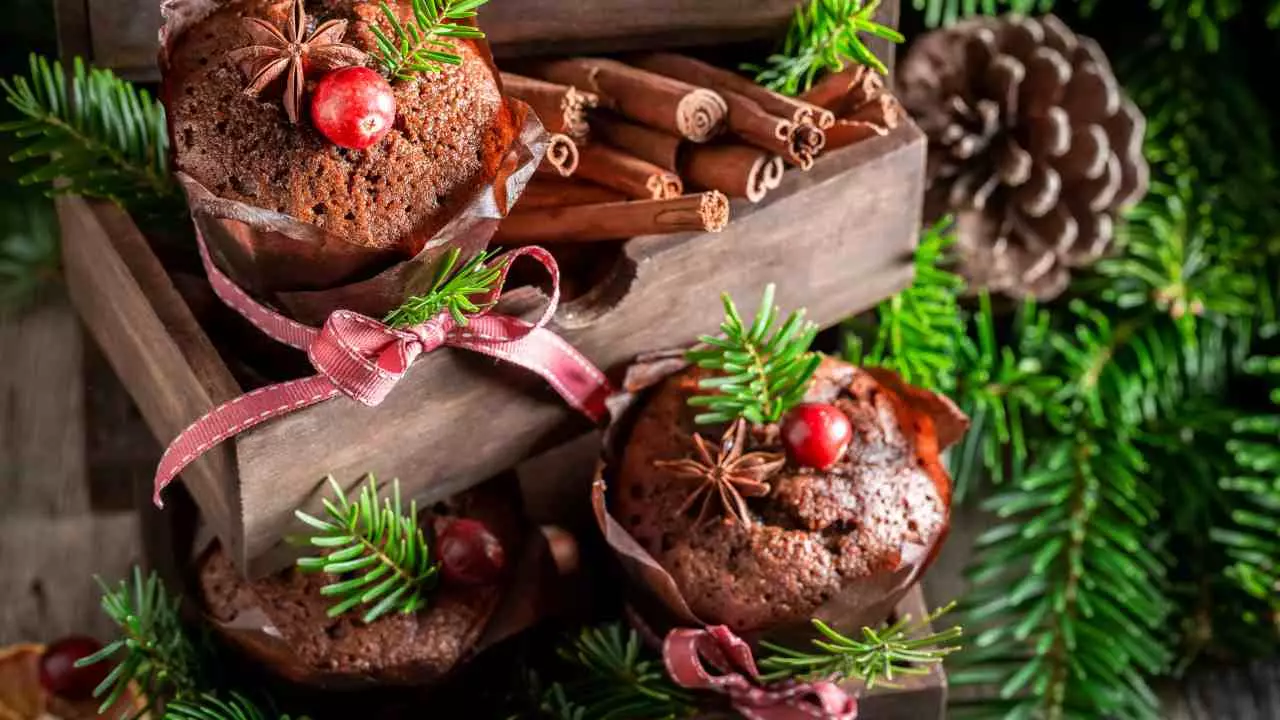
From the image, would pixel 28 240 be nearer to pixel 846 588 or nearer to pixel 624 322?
pixel 624 322

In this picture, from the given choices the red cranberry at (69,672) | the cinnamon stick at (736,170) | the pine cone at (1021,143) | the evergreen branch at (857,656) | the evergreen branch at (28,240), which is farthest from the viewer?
the evergreen branch at (28,240)

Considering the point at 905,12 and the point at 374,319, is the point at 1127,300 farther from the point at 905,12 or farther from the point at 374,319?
the point at 374,319

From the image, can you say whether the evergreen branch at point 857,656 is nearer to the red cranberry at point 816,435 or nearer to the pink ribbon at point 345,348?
the red cranberry at point 816,435

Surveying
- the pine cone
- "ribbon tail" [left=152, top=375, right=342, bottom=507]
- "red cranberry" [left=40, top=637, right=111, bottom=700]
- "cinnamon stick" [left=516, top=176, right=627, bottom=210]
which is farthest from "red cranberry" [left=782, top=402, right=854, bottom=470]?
"red cranberry" [left=40, top=637, right=111, bottom=700]

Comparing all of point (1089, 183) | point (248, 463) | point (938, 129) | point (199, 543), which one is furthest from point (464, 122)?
point (1089, 183)

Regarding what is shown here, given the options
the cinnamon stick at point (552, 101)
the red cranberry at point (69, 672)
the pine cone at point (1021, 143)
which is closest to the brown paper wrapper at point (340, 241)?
the cinnamon stick at point (552, 101)
